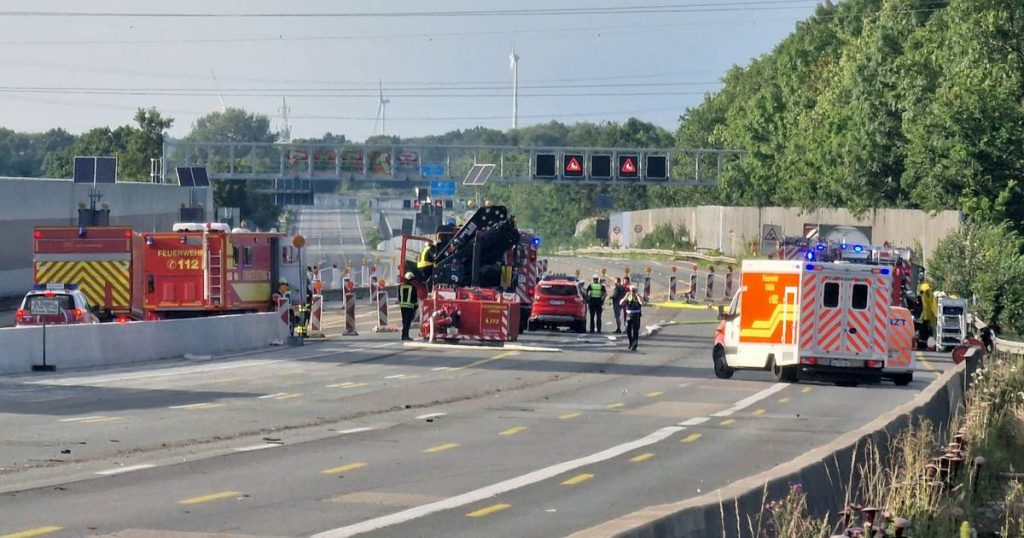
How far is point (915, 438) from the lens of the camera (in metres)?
14.3

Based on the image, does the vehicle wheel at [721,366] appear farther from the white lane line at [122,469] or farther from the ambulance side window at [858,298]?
the white lane line at [122,469]

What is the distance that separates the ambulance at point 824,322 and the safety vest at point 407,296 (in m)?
11.6

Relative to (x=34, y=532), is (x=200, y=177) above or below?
above

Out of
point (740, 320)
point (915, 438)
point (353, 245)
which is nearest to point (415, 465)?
point (915, 438)

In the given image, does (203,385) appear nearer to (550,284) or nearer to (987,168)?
(550,284)

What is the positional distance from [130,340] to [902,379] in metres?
15.1

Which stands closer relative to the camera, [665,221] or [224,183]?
[224,183]

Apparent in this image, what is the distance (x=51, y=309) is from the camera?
1332 inches

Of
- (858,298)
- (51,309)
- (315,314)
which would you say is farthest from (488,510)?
(315,314)

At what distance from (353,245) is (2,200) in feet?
353

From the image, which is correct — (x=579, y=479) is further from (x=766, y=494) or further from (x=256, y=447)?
(x=766, y=494)

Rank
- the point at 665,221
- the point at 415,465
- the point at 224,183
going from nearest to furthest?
the point at 415,465 < the point at 224,183 < the point at 665,221

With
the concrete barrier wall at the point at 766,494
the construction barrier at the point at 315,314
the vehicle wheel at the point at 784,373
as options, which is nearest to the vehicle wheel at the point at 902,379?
the vehicle wheel at the point at 784,373

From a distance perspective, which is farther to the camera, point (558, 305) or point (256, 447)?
point (558, 305)
